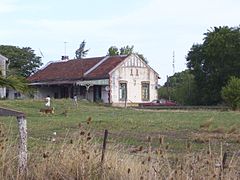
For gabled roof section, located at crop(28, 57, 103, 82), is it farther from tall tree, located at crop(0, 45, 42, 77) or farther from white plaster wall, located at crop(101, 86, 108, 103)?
tall tree, located at crop(0, 45, 42, 77)

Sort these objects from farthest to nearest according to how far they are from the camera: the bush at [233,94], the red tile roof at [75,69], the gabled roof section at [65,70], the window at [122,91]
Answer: the gabled roof section at [65,70], the window at [122,91], the red tile roof at [75,69], the bush at [233,94]

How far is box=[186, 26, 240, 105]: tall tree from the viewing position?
73062mm

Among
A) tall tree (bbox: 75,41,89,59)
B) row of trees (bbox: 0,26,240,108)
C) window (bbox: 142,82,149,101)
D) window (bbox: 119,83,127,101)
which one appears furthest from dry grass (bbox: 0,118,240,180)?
tall tree (bbox: 75,41,89,59)

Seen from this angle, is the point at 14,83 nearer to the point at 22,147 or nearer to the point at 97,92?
the point at 22,147

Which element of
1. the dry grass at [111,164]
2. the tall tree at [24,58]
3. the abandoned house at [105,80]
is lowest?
the dry grass at [111,164]

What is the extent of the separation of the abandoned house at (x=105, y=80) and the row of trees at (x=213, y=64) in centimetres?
549

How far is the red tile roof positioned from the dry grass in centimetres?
6341

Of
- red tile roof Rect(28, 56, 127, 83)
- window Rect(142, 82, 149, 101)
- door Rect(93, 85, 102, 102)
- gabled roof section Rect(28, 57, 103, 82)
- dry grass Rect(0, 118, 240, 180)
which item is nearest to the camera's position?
dry grass Rect(0, 118, 240, 180)

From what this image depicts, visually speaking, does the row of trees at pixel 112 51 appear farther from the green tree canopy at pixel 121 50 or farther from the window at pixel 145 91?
the window at pixel 145 91

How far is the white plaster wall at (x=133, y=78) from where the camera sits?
74000 mm

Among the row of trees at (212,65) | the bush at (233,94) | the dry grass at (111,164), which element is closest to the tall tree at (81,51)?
the row of trees at (212,65)

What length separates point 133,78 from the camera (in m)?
76.4

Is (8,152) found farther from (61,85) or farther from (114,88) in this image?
(61,85)

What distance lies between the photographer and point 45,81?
263 ft
